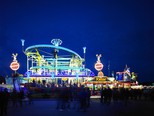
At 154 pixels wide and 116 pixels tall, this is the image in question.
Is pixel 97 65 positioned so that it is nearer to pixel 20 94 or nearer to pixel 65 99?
pixel 20 94

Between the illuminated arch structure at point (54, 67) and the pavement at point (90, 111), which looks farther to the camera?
the illuminated arch structure at point (54, 67)

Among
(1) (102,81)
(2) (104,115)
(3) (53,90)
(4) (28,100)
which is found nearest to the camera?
(2) (104,115)

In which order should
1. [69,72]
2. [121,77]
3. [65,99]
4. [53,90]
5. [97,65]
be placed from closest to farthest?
[65,99], [53,90], [97,65], [69,72], [121,77]

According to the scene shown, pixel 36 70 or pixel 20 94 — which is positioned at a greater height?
pixel 36 70

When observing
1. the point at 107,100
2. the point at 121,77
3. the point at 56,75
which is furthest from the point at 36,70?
the point at 107,100

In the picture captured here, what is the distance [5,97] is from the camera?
17.4m

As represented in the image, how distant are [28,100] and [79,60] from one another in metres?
61.5

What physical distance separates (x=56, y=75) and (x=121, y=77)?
101 feet

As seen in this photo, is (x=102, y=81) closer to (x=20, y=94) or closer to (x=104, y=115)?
(x=20, y=94)

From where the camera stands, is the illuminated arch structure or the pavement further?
the illuminated arch structure

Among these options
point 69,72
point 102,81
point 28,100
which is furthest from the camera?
point 69,72

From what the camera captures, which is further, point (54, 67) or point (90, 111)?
point (54, 67)

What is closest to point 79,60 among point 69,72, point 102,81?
point 69,72

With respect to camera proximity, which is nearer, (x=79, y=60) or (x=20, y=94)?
(x=20, y=94)
